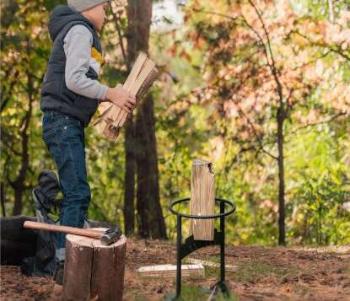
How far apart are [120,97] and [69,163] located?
632 millimetres

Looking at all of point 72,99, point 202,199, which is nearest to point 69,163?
point 72,99

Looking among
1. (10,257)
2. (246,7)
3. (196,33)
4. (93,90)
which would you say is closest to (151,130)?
(196,33)

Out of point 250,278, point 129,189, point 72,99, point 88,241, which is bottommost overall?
point 250,278

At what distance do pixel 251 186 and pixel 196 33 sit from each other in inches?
157

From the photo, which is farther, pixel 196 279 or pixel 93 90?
pixel 196 279

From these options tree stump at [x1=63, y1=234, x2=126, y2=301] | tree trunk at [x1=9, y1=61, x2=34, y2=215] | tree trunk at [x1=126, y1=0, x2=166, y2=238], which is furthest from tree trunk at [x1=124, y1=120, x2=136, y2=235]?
tree stump at [x1=63, y1=234, x2=126, y2=301]

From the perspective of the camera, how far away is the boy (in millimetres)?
4867

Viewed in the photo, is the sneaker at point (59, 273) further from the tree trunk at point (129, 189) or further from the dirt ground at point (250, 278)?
the tree trunk at point (129, 189)

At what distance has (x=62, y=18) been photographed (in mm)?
5055

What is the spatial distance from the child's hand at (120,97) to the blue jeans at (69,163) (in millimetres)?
371

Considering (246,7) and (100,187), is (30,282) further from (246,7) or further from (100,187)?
(100,187)

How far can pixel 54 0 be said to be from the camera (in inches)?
365

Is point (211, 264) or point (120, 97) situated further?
point (211, 264)

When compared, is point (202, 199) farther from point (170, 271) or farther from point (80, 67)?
point (80, 67)
